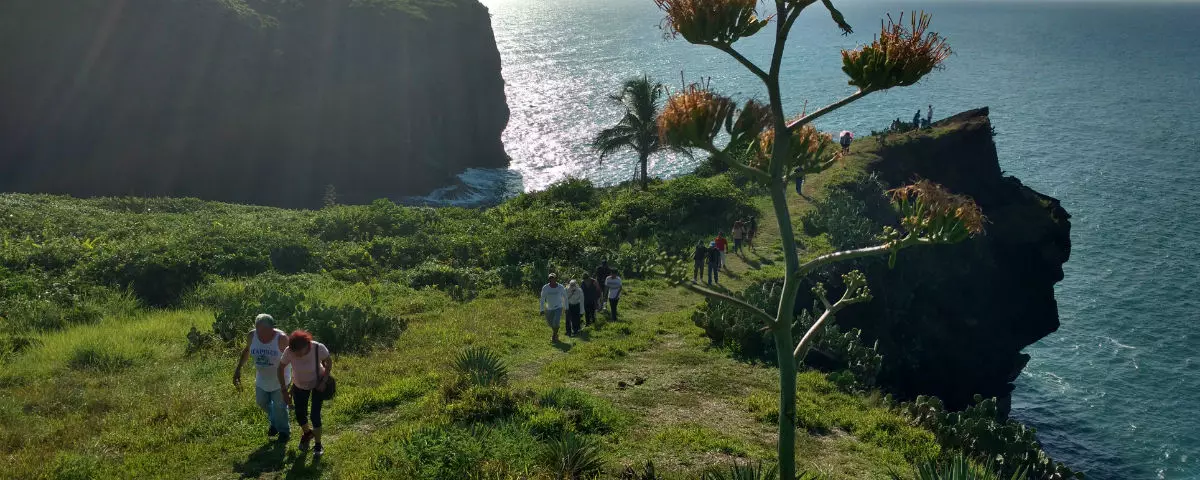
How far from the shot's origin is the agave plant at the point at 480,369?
12.8 m

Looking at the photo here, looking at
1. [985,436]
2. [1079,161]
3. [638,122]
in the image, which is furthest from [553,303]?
[1079,161]

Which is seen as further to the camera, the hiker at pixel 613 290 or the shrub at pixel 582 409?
the hiker at pixel 613 290

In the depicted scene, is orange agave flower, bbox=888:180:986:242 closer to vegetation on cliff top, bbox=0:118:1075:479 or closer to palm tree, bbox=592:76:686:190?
vegetation on cliff top, bbox=0:118:1075:479

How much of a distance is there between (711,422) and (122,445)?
8.15 metres

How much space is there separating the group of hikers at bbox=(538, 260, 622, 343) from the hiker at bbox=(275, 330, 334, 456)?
800 centimetres

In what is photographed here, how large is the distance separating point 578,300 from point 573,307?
7.7 inches

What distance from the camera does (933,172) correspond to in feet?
128

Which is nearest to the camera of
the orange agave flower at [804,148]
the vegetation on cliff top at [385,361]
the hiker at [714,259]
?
the orange agave flower at [804,148]

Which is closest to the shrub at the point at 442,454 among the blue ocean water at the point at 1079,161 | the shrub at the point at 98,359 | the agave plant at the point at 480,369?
the agave plant at the point at 480,369

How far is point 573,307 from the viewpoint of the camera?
60.8 ft

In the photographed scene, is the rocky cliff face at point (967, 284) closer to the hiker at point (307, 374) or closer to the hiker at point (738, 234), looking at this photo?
the hiker at point (738, 234)

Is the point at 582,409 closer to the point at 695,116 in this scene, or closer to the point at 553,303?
the point at 553,303

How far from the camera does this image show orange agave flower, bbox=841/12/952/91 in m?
6.21

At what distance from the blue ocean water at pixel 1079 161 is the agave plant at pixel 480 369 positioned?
53.1 feet
